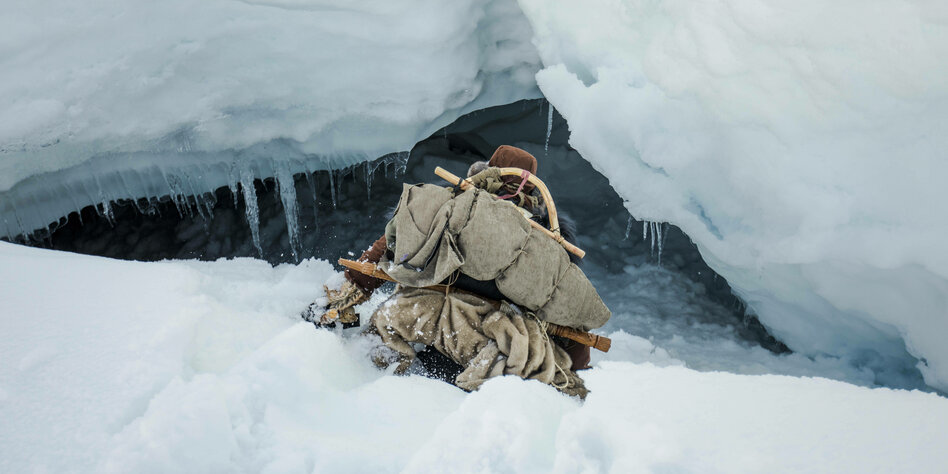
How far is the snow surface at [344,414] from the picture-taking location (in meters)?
0.83

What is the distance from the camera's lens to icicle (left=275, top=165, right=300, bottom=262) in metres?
3.51

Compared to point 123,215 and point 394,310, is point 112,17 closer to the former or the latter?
point 123,215

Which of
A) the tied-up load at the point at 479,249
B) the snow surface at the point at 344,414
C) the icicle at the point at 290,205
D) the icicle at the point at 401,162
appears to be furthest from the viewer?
the icicle at the point at 401,162

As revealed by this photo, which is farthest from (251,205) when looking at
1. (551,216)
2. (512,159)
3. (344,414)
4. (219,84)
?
(344,414)

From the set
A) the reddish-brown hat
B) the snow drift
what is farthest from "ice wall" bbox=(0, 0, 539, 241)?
the reddish-brown hat

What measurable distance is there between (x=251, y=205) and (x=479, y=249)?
8.47 feet

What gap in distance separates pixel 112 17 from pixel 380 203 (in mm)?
1922

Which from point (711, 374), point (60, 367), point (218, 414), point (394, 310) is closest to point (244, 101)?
point (394, 310)

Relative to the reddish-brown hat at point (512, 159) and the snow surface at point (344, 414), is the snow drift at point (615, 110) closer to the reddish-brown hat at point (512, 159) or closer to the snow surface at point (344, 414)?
the reddish-brown hat at point (512, 159)

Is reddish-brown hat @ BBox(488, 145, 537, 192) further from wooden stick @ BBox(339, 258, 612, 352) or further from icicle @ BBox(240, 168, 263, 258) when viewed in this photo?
icicle @ BBox(240, 168, 263, 258)

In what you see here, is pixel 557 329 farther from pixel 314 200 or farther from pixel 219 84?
pixel 314 200

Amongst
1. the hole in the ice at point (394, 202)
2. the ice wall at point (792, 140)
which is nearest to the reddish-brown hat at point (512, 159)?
the ice wall at point (792, 140)

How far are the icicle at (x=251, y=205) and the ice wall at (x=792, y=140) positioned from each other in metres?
1.92

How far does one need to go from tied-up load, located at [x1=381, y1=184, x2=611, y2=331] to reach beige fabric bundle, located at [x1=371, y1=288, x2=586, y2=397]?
0.09m
